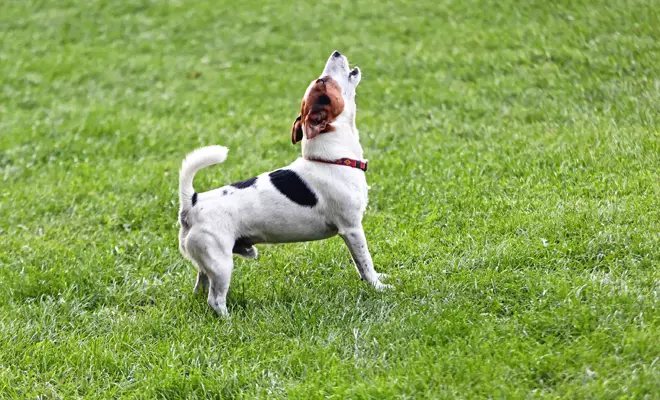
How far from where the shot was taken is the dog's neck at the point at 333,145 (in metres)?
4.98

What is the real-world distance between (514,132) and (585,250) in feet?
9.88

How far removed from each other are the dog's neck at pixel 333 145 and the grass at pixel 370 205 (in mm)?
929

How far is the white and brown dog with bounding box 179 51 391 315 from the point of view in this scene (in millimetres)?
4801

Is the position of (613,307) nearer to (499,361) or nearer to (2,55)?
(499,361)

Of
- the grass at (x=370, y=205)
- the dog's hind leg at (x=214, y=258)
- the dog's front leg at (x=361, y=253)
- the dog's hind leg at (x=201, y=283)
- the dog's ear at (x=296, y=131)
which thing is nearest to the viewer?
the grass at (x=370, y=205)

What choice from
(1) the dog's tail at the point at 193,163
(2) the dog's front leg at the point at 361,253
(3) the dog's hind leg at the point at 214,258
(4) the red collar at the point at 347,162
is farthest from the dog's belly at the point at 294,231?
(1) the dog's tail at the point at 193,163

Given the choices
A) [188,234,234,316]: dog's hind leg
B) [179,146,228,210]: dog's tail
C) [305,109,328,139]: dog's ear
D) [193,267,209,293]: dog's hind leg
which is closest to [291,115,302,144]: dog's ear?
[305,109,328,139]: dog's ear

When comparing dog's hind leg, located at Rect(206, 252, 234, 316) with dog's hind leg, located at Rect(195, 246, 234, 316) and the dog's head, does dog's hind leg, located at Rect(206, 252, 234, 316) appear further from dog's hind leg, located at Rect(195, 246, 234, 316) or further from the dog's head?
the dog's head

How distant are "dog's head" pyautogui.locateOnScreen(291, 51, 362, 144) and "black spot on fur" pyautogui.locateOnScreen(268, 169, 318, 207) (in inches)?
11.9

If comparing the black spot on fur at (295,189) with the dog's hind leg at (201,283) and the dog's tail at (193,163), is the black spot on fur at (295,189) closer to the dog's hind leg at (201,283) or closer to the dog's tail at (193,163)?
the dog's tail at (193,163)

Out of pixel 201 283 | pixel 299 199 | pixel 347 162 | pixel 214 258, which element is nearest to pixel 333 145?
pixel 347 162

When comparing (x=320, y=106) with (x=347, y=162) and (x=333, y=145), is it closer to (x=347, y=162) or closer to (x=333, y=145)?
(x=333, y=145)

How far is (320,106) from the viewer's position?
4.85 meters

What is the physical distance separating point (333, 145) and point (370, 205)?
1901 millimetres
